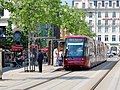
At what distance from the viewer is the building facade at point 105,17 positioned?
154875mm

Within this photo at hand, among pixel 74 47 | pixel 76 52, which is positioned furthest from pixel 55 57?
pixel 76 52

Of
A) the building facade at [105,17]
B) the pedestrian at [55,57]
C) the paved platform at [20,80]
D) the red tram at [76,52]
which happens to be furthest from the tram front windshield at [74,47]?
the building facade at [105,17]

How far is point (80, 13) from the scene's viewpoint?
7831cm

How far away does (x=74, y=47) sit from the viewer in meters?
42.3

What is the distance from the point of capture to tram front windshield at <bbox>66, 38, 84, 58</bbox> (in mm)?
42031

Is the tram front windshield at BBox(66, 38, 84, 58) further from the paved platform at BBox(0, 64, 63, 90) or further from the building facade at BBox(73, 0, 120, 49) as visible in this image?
the building facade at BBox(73, 0, 120, 49)

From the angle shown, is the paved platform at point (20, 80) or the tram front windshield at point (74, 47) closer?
the paved platform at point (20, 80)

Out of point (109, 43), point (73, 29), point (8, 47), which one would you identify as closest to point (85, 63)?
point (8, 47)

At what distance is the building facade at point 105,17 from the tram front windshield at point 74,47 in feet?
368

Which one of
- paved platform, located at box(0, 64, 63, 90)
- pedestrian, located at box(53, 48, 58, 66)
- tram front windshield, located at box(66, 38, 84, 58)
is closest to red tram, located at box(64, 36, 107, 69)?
tram front windshield, located at box(66, 38, 84, 58)

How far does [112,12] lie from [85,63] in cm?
11555

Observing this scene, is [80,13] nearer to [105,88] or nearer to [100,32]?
[105,88]

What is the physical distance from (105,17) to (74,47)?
115023mm

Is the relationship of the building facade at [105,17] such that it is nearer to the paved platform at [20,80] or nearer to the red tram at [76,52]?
the red tram at [76,52]
